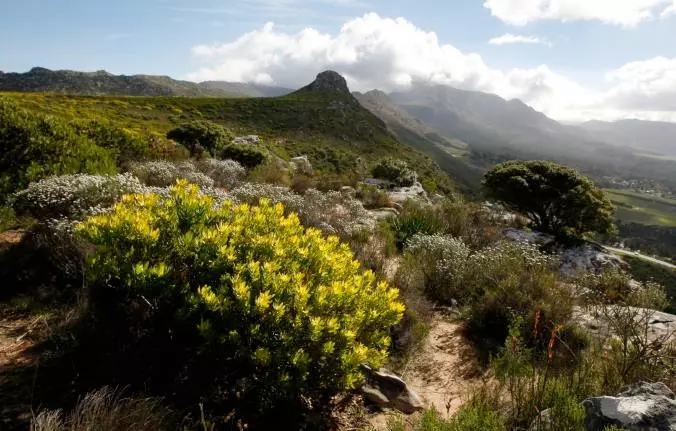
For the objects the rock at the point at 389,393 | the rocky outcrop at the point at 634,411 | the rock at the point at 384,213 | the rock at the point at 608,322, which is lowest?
the rock at the point at 389,393

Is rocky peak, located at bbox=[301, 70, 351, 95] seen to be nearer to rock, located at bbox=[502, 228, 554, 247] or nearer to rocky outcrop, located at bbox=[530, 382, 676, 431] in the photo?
rock, located at bbox=[502, 228, 554, 247]

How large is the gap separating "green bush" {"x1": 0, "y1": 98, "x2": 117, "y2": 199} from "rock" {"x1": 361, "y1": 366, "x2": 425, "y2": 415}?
22.2 feet

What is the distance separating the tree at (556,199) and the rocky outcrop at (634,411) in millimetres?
16053

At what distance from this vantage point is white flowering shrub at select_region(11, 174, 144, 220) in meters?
5.76

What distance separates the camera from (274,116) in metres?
68.7

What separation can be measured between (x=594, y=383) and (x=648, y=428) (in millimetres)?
1032

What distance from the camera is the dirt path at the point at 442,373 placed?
4.23 metres

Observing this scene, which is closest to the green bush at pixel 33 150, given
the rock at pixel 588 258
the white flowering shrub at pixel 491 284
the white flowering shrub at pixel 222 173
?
the white flowering shrub at pixel 222 173

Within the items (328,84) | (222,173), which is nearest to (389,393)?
(222,173)

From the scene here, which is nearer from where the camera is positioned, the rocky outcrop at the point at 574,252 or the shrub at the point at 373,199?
the rocky outcrop at the point at 574,252

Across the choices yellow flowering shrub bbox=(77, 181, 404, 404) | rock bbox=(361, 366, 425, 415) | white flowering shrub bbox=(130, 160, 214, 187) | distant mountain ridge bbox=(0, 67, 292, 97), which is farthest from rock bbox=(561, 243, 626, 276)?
distant mountain ridge bbox=(0, 67, 292, 97)

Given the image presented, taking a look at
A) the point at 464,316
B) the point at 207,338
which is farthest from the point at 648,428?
the point at 464,316

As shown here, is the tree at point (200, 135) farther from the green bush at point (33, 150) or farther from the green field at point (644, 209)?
the green field at point (644, 209)

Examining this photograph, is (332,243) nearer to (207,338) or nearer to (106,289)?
(207,338)
